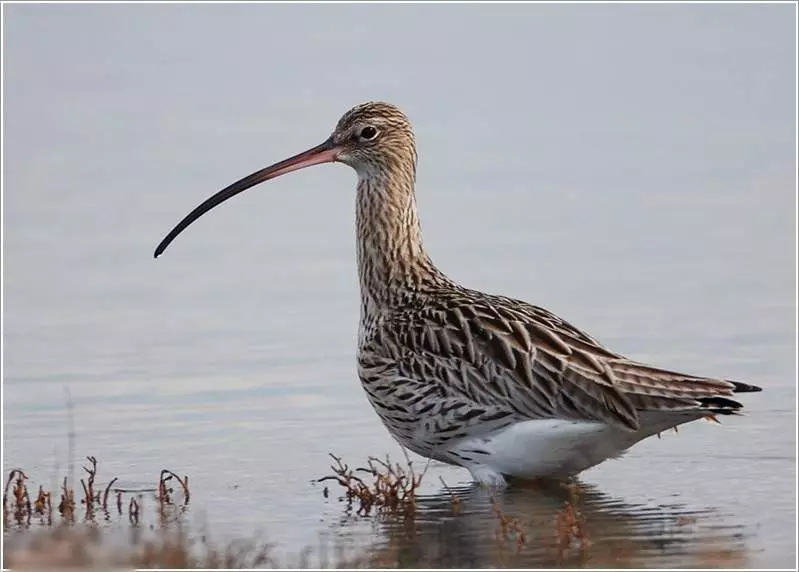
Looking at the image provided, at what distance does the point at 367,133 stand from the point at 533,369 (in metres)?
2.16

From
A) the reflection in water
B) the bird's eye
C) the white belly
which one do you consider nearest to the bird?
the white belly

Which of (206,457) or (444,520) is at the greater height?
(206,457)

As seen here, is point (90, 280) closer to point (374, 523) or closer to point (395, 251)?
point (395, 251)

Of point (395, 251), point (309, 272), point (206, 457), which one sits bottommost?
point (206, 457)

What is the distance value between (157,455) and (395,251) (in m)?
1.83

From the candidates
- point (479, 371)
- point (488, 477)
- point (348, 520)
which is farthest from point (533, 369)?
point (348, 520)

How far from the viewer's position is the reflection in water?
9461 millimetres

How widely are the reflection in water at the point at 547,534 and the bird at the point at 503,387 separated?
0.59ft

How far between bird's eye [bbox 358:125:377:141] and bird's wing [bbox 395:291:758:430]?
4.36ft

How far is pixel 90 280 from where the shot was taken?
54.0 feet

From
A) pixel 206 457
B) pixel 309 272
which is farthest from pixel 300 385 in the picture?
pixel 309 272

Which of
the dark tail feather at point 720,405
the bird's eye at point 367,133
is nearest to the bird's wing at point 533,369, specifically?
the dark tail feather at point 720,405

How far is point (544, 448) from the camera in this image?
1067cm

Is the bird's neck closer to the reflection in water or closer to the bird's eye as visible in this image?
the bird's eye
